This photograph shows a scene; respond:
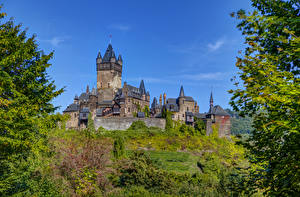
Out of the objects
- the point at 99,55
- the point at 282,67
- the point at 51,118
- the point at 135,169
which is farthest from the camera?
the point at 99,55

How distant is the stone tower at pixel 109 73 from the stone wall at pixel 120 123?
1859 centimetres

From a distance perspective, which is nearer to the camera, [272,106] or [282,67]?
[272,106]

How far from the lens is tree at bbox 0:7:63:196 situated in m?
12.8

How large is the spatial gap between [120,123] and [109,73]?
26.0 metres

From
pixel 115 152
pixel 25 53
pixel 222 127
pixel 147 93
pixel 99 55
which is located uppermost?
pixel 99 55

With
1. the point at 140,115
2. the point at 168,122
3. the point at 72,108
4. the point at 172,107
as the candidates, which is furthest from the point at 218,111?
the point at 72,108

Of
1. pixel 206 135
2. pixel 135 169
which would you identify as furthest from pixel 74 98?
pixel 135 169

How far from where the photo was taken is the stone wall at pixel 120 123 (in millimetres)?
57375

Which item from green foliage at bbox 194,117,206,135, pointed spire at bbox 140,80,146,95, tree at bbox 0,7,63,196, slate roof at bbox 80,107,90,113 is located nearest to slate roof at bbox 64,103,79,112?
slate roof at bbox 80,107,90,113

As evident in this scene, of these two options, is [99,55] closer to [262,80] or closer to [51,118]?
[51,118]

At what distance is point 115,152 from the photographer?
38.6 m

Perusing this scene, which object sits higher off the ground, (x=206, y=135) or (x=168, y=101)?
(x=168, y=101)

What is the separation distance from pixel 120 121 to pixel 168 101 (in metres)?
16.7

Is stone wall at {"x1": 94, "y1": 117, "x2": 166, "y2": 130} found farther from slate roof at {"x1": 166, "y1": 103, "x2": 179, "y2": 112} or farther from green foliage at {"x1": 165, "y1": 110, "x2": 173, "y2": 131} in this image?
slate roof at {"x1": 166, "y1": 103, "x2": 179, "y2": 112}
